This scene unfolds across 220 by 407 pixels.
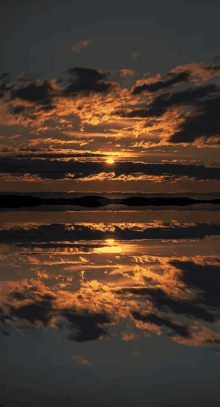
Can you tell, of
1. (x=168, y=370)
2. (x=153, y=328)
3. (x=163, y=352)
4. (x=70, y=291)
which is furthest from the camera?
(x=70, y=291)

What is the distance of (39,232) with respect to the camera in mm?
20781

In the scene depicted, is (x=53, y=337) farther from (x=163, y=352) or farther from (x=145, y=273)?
(x=145, y=273)

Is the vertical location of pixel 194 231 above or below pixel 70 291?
above

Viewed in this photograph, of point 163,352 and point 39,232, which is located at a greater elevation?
point 39,232

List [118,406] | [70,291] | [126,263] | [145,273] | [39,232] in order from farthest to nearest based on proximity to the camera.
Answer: [39,232] < [126,263] < [145,273] < [70,291] < [118,406]

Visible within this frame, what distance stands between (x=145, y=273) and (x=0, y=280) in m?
2.53

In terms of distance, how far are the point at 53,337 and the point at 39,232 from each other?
525 inches

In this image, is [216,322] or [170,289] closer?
[216,322]

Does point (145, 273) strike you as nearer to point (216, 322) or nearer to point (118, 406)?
point (216, 322)

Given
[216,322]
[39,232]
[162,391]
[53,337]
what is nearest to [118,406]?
[162,391]

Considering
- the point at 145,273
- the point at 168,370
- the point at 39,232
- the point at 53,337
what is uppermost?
the point at 39,232

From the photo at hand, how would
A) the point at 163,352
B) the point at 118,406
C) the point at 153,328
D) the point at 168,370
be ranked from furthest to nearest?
the point at 153,328, the point at 163,352, the point at 168,370, the point at 118,406

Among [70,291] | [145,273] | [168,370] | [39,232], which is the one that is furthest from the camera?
[39,232]

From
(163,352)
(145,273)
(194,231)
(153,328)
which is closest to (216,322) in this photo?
(153,328)
